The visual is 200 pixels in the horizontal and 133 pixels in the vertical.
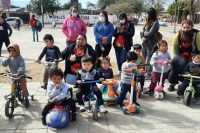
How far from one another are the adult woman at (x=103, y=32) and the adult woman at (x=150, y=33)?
933 mm

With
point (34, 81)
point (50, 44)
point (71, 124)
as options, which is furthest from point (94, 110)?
point (34, 81)

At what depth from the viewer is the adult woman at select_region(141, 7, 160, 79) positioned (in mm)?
7953

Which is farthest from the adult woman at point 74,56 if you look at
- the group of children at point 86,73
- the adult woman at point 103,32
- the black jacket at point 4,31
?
the black jacket at point 4,31

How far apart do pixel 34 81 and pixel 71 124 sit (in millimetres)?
3409

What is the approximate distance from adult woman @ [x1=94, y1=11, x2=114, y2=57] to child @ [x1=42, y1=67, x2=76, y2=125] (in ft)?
10.6

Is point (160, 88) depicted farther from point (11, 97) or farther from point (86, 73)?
point (11, 97)

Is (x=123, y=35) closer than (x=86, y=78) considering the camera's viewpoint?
No

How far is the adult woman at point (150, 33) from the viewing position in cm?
795

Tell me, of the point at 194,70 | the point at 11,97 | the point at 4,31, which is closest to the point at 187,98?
the point at 194,70

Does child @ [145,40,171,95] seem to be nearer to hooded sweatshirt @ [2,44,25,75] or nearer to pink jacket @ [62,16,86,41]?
pink jacket @ [62,16,86,41]

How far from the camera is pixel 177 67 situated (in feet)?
23.5

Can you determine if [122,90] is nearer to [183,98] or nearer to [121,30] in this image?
[183,98]

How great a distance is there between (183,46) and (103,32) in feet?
Result: 7.66

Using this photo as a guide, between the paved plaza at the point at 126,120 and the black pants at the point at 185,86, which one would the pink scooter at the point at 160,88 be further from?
the black pants at the point at 185,86
